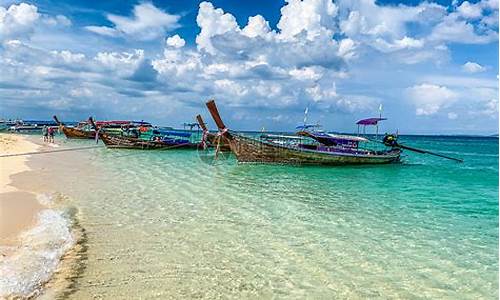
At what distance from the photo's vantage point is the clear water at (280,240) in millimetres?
6613

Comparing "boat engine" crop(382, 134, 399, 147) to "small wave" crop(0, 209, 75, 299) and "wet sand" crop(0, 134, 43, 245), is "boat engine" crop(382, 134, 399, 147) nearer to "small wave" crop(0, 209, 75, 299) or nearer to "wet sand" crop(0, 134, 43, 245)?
"wet sand" crop(0, 134, 43, 245)

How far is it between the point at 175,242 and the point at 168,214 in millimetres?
2724

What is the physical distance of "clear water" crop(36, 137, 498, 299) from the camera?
6613 millimetres

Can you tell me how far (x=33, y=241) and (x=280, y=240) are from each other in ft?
16.7

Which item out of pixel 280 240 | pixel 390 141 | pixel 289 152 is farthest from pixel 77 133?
pixel 280 240

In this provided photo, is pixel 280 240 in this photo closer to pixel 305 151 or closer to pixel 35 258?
pixel 35 258

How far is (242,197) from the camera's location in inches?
573

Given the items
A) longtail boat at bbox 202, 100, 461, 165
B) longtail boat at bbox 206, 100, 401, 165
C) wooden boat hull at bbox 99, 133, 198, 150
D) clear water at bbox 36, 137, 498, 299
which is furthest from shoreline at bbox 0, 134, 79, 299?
wooden boat hull at bbox 99, 133, 198, 150

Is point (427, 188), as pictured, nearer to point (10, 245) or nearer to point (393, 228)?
point (393, 228)

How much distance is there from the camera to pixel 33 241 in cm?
808

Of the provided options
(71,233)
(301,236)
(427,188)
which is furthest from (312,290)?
(427,188)

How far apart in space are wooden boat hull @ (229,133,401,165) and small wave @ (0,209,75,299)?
15.7 meters

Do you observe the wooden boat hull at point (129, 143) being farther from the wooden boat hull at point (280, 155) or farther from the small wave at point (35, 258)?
the small wave at point (35, 258)

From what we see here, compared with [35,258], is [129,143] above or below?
above
